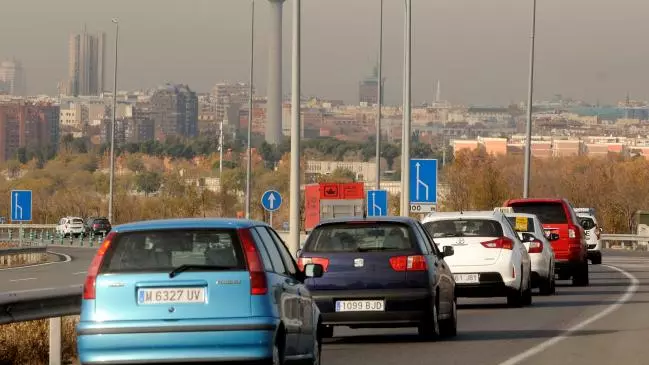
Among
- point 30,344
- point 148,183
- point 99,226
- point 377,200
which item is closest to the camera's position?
point 30,344

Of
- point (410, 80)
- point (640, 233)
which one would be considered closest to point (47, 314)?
point (410, 80)

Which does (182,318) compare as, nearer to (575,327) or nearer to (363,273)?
(363,273)

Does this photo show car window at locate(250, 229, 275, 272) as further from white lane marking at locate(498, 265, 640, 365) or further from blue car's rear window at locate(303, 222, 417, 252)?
blue car's rear window at locate(303, 222, 417, 252)

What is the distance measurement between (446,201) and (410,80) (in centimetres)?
5677

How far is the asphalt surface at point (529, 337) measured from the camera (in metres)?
→ 18.9

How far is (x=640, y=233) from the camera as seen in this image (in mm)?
93500

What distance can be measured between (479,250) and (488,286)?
60 cm

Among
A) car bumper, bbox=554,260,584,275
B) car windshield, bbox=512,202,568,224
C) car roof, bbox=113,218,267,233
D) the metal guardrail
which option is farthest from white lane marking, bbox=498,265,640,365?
car roof, bbox=113,218,267,233

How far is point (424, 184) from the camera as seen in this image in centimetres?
4441

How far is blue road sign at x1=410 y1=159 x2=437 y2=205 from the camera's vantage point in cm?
4431

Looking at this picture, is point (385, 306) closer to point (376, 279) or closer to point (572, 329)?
point (376, 279)

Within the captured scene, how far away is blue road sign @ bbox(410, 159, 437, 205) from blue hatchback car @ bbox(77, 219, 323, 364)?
29.9 meters

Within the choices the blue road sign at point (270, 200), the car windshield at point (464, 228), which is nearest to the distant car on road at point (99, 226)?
the blue road sign at point (270, 200)

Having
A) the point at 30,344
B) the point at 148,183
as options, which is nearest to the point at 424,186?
the point at 30,344
